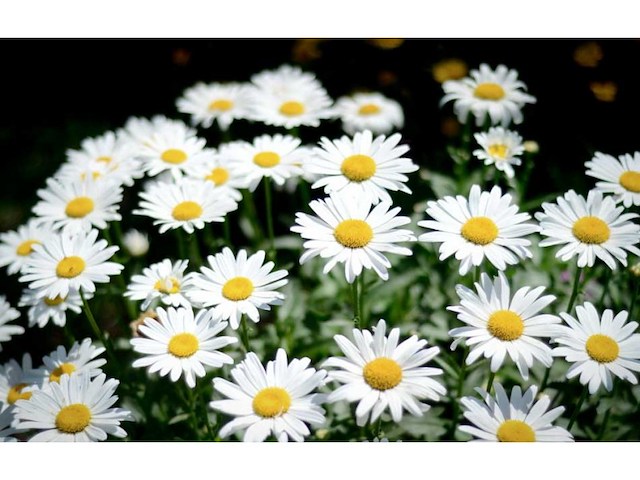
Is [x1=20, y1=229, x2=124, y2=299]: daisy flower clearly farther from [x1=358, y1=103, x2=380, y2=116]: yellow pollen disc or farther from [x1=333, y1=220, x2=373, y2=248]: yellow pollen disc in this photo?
[x1=358, y1=103, x2=380, y2=116]: yellow pollen disc

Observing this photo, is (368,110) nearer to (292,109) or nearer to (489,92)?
(292,109)

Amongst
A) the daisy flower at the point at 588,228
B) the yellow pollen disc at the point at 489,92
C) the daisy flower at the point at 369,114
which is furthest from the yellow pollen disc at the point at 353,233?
the daisy flower at the point at 369,114

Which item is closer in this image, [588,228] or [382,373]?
[382,373]

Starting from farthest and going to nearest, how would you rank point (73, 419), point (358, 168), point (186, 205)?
point (186, 205), point (358, 168), point (73, 419)

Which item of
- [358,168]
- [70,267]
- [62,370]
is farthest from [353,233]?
[62,370]

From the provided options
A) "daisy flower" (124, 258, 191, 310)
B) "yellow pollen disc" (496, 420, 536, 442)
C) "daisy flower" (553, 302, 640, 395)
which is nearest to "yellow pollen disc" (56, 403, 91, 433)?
"daisy flower" (124, 258, 191, 310)
